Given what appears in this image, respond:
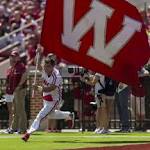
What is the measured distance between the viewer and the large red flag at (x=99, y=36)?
35.0 feet

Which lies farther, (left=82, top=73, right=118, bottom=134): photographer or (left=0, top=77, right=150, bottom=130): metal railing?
(left=0, top=77, right=150, bottom=130): metal railing

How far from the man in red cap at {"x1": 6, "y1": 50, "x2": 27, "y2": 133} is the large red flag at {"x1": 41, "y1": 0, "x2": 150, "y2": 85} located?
4.10 meters

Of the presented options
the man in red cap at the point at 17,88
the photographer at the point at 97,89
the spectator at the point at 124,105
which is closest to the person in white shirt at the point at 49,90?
the photographer at the point at 97,89

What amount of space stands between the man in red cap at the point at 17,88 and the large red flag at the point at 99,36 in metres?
4.10

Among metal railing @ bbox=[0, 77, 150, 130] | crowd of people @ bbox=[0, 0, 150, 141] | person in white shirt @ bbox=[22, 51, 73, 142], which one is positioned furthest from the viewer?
metal railing @ bbox=[0, 77, 150, 130]

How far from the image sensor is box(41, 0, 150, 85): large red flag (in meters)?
10.7

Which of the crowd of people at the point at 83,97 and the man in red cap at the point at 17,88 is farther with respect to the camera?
the man in red cap at the point at 17,88

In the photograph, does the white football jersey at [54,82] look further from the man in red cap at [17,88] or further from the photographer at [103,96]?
the man in red cap at [17,88]

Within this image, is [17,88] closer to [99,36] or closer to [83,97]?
[83,97]

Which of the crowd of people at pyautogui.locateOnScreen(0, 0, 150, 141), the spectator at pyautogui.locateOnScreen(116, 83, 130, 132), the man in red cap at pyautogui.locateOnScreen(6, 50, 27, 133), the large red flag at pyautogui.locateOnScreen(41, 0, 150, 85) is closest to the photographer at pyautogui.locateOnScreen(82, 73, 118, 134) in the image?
the crowd of people at pyautogui.locateOnScreen(0, 0, 150, 141)

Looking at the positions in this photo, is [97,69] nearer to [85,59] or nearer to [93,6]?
[85,59]

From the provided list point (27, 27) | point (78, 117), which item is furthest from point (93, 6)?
point (27, 27)

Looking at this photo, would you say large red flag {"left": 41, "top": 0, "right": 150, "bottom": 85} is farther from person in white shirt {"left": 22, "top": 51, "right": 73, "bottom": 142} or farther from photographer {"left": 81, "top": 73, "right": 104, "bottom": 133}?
photographer {"left": 81, "top": 73, "right": 104, "bottom": 133}

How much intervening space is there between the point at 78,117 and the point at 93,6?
674cm
